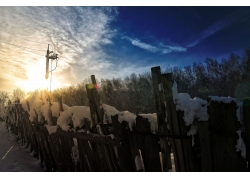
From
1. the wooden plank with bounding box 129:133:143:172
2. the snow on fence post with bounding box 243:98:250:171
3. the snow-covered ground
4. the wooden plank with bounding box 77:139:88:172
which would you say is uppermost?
the snow on fence post with bounding box 243:98:250:171

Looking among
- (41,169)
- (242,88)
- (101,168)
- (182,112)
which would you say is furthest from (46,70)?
(242,88)

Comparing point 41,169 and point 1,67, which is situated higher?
point 1,67

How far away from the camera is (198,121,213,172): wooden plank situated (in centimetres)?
173

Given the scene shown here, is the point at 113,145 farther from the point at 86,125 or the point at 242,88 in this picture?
the point at 242,88

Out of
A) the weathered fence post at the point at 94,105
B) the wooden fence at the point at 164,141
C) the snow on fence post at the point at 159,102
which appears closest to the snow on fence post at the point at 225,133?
the wooden fence at the point at 164,141

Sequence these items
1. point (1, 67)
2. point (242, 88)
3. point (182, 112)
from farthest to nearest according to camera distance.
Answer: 1. point (242, 88)
2. point (1, 67)
3. point (182, 112)

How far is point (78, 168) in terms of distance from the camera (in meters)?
3.56

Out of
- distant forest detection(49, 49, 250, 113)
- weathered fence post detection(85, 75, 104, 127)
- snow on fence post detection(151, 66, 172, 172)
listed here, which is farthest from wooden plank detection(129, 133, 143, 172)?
distant forest detection(49, 49, 250, 113)

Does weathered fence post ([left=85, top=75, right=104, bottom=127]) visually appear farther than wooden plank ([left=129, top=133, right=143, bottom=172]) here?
Yes

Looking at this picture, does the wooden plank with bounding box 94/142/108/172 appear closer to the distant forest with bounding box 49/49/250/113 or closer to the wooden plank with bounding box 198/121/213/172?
the wooden plank with bounding box 198/121/213/172

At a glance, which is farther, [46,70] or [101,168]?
[46,70]

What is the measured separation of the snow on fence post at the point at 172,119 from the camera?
1906 mm

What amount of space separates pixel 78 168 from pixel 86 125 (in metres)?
1.09

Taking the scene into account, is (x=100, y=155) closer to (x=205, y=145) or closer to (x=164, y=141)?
(x=164, y=141)
